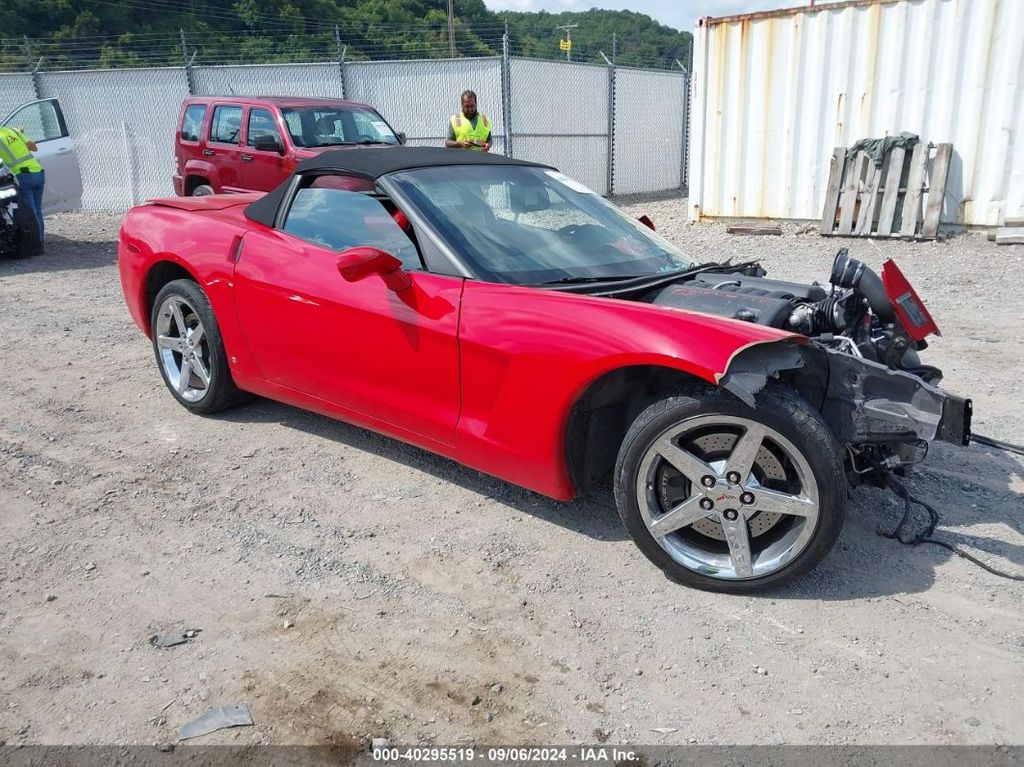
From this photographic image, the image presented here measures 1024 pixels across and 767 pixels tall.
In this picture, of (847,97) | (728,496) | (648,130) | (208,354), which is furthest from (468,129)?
(728,496)

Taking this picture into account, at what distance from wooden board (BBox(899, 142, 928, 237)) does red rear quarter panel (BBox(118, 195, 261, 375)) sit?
27.5ft

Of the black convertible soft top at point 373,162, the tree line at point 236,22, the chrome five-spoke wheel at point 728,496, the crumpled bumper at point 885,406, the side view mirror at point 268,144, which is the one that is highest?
the tree line at point 236,22

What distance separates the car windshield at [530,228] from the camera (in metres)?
3.55

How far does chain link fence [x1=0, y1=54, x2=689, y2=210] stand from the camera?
15.4m

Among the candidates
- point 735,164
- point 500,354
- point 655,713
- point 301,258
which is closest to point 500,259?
point 500,354

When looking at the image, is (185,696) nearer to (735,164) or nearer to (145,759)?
(145,759)

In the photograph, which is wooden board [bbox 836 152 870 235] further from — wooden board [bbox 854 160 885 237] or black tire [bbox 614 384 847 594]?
black tire [bbox 614 384 847 594]

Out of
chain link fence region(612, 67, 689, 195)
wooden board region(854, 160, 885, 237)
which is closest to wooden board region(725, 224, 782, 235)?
wooden board region(854, 160, 885, 237)

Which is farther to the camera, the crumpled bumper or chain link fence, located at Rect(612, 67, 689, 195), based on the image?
chain link fence, located at Rect(612, 67, 689, 195)

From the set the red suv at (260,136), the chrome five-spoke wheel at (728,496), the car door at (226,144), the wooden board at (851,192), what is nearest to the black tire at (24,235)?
the red suv at (260,136)

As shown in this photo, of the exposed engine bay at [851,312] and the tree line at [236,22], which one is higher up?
the tree line at [236,22]

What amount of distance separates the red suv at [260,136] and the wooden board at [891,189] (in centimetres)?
619

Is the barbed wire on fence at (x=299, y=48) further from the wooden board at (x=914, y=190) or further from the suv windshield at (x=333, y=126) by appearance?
the wooden board at (x=914, y=190)

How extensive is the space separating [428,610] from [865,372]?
174 cm
